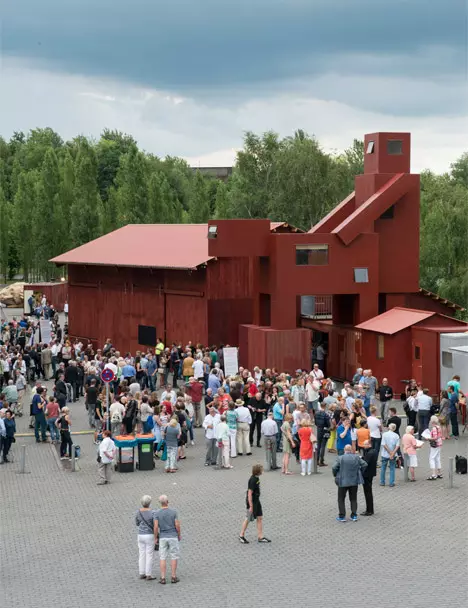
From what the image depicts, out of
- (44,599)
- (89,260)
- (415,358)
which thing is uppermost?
(89,260)

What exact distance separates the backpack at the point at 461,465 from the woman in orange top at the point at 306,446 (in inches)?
123

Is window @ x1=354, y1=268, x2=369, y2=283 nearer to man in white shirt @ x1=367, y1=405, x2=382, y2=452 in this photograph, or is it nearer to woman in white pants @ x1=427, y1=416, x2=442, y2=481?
man in white shirt @ x1=367, y1=405, x2=382, y2=452

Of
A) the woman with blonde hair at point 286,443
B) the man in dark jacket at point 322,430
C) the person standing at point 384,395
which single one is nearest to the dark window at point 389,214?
the person standing at point 384,395

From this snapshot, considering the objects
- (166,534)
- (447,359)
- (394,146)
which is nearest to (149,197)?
(394,146)

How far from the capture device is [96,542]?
66.3ft

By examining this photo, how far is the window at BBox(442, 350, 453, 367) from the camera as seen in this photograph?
33.8 meters

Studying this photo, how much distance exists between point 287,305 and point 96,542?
19565 mm

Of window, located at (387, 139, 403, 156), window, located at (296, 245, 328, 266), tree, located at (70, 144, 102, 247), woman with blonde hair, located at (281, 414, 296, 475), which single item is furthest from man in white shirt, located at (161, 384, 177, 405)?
tree, located at (70, 144, 102, 247)

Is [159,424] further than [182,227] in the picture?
No

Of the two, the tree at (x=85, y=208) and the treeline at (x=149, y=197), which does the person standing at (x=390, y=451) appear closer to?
the treeline at (x=149, y=197)

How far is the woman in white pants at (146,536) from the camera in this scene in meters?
17.6

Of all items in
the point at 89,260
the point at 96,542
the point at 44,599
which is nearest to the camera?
the point at 44,599

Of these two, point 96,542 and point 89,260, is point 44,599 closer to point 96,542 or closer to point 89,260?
point 96,542

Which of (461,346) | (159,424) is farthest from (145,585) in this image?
(461,346)
